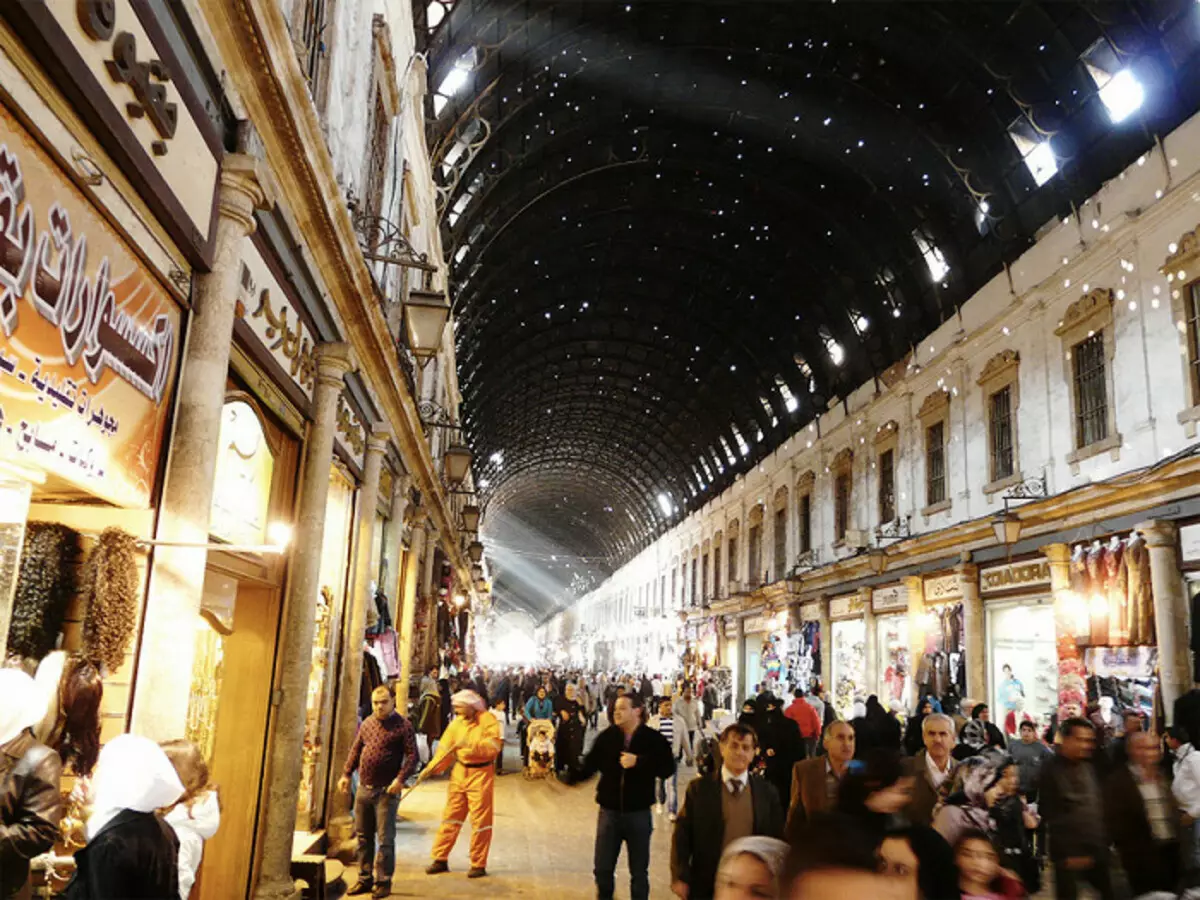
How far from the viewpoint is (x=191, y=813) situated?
4.07 meters

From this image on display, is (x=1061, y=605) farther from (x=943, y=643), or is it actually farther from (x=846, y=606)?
(x=846, y=606)

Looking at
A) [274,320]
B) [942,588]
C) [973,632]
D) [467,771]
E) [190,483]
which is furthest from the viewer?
[942,588]

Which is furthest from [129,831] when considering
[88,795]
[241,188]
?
[241,188]

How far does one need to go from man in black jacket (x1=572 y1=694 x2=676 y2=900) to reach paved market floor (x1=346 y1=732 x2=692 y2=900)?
5.92 feet

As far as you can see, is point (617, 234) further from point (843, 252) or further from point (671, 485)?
point (671, 485)

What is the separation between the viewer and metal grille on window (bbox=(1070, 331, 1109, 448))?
1397 cm

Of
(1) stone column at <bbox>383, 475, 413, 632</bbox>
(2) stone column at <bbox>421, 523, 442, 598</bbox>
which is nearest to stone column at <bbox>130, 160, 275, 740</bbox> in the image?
(1) stone column at <bbox>383, 475, 413, 632</bbox>

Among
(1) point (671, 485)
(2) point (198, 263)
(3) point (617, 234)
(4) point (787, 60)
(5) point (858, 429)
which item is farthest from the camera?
(1) point (671, 485)

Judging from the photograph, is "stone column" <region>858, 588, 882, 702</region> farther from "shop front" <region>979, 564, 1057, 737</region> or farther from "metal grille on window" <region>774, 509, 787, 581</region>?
"metal grille on window" <region>774, 509, 787, 581</region>

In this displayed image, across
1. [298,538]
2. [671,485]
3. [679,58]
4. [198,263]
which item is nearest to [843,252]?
[679,58]

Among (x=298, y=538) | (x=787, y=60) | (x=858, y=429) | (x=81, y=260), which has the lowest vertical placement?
(x=298, y=538)

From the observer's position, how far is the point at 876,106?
18.5m

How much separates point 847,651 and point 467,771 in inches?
A: 662

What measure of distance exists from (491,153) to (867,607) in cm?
1350
